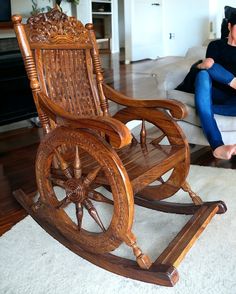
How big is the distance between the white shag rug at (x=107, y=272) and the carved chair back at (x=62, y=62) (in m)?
0.45

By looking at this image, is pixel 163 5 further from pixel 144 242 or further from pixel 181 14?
pixel 144 242

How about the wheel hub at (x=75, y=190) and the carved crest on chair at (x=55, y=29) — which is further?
the carved crest on chair at (x=55, y=29)

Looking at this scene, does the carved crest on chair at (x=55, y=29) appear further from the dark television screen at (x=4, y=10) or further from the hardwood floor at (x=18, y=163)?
the dark television screen at (x=4, y=10)

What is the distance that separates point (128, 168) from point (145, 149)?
0.67ft

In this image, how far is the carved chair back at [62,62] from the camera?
127cm

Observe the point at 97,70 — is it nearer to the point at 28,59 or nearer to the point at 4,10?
the point at 28,59

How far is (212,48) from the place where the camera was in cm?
190

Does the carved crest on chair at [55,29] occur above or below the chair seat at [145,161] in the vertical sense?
above

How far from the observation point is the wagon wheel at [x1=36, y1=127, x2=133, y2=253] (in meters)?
1.02

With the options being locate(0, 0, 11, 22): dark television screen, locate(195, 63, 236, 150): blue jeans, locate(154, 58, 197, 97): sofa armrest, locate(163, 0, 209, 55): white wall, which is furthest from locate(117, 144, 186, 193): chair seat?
locate(163, 0, 209, 55): white wall

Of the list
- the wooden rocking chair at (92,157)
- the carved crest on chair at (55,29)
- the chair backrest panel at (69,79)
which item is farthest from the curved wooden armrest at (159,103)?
the carved crest on chair at (55,29)

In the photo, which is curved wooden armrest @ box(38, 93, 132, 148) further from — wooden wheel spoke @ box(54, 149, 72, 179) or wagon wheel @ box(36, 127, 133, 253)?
wooden wheel spoke @ box(54, 149, 72, 179)

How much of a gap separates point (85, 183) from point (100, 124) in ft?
0.75

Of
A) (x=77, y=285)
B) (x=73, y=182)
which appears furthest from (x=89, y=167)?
(x=77, y=285)
